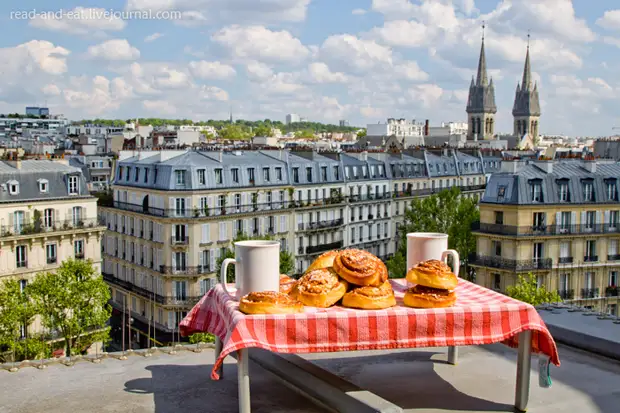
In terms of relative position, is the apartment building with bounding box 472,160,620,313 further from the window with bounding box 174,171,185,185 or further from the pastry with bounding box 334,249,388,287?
the pastry with bounding box 334,249,388,287

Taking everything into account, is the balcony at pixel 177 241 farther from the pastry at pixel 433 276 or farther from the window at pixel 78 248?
the pastry at pixel 433 276

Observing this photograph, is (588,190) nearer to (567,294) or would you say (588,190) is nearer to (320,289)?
(567,294)

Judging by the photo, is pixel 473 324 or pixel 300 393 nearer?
pixel 473 324

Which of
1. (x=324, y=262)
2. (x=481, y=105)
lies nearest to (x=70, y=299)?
(x=324, y=262)

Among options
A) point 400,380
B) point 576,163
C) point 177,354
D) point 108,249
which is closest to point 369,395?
point 400,380

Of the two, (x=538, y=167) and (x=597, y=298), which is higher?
(x=538, y=167)

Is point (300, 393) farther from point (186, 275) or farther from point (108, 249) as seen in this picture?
point (108, 249)

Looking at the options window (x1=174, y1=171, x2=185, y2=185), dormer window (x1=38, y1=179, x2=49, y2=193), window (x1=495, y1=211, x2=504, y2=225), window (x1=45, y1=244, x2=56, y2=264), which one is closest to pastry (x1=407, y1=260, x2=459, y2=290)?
window (x1=495, y1=211, x2=504, y2=225)

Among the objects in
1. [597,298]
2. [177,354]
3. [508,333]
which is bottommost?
[597,298]
